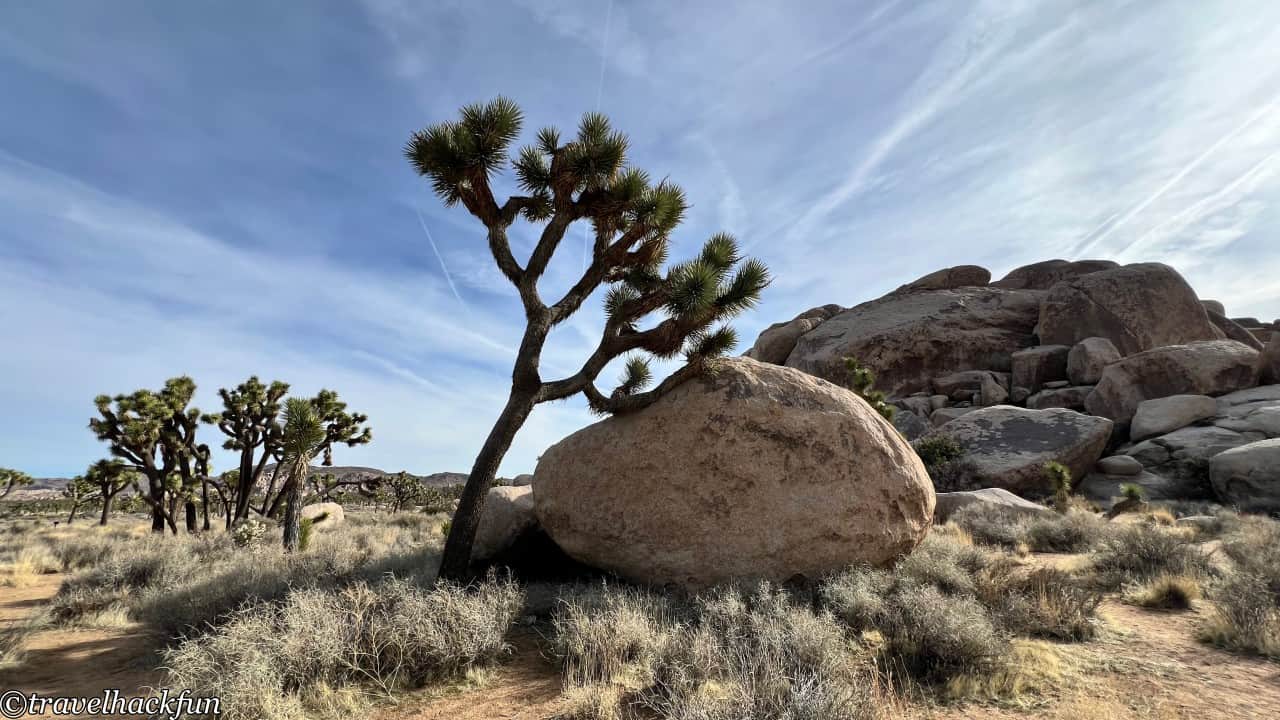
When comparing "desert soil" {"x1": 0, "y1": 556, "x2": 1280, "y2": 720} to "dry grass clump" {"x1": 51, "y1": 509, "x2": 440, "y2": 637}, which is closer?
"desert soil" {"x1": 0, "y1": 556, "x2": 1280, "y2": 720}

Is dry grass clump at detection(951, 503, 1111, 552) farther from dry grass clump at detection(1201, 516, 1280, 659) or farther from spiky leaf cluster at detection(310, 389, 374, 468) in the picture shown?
spiky leaf cluster at detection(310, 389, 374, 468)

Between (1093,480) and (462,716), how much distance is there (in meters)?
22.5

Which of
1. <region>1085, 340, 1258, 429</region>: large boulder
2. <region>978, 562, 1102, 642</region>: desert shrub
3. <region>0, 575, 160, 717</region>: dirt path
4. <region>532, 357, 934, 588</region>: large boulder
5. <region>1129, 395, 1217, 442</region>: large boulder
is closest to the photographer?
<region>0, 575, 160, 717</region>: dirt path

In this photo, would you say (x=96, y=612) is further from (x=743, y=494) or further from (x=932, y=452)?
(x=932, y=452)

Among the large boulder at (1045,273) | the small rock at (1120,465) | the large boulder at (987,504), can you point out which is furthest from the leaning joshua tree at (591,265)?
the large boulder at (1045,273)

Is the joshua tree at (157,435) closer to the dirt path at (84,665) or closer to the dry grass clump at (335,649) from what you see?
the dirt path at (84,665)

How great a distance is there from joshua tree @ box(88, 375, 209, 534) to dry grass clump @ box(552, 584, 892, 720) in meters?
17.0

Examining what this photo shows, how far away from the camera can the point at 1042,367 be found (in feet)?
88.6

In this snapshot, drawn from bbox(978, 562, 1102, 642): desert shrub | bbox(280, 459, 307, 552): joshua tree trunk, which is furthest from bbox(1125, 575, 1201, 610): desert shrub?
bbox(280, 459, 307, 552): joshua tree trunk

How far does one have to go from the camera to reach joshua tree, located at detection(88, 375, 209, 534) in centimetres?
1600

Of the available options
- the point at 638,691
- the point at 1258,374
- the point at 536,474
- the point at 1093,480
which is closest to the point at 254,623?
the point at 638,691

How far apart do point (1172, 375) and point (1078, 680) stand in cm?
2459

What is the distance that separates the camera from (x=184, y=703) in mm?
3742

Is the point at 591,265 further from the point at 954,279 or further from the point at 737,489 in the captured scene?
the point at 954,279
